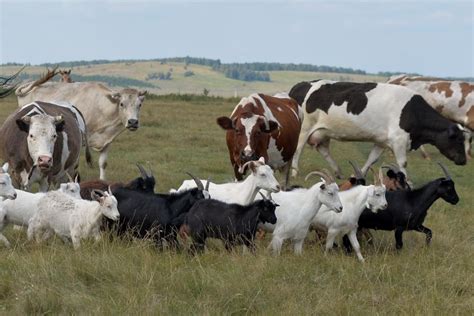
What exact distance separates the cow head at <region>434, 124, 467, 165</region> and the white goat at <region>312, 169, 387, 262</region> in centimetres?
610

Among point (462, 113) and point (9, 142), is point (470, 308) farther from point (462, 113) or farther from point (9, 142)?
point (462, 113)

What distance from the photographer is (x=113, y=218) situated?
28.1 ft

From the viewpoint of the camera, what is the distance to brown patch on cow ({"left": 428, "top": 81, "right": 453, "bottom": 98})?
2228 centimetres

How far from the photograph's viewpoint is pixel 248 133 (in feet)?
38.0

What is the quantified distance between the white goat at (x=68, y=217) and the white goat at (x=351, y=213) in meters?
2.38

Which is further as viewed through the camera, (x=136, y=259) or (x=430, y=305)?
(x=136, y=259)

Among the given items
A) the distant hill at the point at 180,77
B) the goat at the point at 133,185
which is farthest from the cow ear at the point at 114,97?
the distant hill at the point at 180,77

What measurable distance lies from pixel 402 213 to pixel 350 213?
690 millimetres

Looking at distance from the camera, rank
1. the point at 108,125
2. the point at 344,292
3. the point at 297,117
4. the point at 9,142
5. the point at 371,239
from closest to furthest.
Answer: the point at 344,292
the point at 371,239
the point at 9,142
the point at 297,117
the point at 108,125

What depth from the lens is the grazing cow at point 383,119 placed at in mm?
15039

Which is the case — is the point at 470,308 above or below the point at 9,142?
below

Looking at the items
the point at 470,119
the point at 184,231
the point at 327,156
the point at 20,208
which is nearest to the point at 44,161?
the point at 20,208

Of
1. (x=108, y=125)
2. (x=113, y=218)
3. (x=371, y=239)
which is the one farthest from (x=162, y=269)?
(x=108, y=125)

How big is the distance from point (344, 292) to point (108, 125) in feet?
30.8
